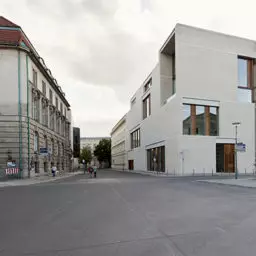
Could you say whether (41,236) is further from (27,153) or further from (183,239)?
(27,153)

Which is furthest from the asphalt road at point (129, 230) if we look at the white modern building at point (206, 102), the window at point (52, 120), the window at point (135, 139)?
the window at point (135, 139)

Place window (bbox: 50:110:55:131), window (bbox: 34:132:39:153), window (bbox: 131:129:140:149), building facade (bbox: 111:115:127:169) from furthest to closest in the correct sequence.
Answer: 1. building facade (bbox: 111:115:127:169)
2. window (bbox: 131:129:140:149)
3. window (bbox: 50:110:55:131)
4. window (bbox: 34:132:39:153)

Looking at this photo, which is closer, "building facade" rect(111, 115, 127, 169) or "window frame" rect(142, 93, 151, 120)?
"window frame" rect(142, 93, 151, 120)

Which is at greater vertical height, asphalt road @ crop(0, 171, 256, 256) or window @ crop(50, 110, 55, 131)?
window @ crop(50, 110, 55, 131)

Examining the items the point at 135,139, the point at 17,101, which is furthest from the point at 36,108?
the point at 135,139

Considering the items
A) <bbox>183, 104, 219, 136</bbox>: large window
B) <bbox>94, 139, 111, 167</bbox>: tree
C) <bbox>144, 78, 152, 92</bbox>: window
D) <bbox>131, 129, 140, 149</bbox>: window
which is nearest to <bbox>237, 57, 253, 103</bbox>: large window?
<bbox>183, 104, 219, 136</bbox>: large window

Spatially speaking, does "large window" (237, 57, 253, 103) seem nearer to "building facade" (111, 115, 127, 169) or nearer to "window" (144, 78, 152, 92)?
"window" (144, 78, 152, 92)

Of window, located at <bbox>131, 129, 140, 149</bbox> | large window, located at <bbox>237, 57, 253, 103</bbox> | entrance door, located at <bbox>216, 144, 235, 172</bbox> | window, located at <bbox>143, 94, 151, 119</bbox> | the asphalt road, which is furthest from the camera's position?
window, located at <bbox>131, 129, 140, 149</bbox>

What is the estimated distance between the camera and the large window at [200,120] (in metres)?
35.7

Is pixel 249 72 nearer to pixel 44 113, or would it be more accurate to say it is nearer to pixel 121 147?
pixel 44 113

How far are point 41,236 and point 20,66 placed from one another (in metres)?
27.6

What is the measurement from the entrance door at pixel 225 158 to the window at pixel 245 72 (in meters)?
9.83

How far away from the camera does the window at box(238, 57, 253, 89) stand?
3950cm

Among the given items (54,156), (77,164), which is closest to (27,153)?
(54,156)
